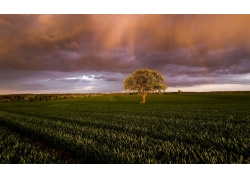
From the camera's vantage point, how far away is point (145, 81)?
44688mm

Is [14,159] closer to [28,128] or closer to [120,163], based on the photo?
[120,163]

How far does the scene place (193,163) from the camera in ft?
15.2

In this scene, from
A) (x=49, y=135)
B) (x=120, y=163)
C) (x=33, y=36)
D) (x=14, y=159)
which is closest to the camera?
(x=120, y=163)

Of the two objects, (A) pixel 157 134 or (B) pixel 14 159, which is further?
(A) pixel 157 134

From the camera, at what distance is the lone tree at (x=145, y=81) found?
43969mm

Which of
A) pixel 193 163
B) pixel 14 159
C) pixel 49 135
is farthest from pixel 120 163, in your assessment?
pixel 49 135

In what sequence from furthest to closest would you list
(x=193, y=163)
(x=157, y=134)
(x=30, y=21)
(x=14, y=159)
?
(x=30, y=21) → (x=157, y=134) → (x=14, y=159) → (x=193, y=163)

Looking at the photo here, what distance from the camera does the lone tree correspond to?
144 feet

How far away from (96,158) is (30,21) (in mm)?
9314
